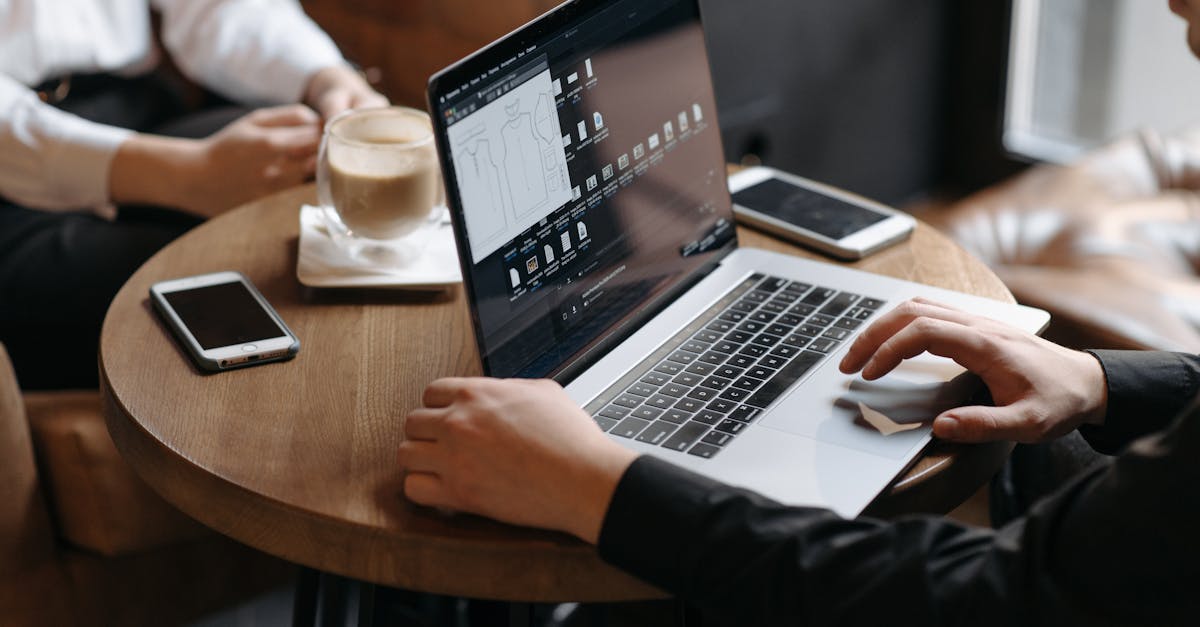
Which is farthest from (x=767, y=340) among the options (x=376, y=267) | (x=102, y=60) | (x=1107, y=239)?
(x=102, y=60)

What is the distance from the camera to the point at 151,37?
5.97 feet

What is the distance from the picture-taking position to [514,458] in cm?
75

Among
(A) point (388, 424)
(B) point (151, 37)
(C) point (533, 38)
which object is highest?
(C) point (533, 38)

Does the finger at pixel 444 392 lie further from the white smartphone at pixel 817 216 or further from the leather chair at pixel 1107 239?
the leather chair at pixel 1107 239

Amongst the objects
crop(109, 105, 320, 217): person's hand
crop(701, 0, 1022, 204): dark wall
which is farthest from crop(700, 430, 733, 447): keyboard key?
crop(701, 0, 1022, 204): dark wall

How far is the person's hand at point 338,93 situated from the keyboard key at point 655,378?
2.18 feet

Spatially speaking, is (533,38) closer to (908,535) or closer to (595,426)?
(595,426)

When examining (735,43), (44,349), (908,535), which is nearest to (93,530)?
(44,349)

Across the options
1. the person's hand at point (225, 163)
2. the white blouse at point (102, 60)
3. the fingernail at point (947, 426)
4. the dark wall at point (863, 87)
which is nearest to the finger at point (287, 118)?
the person's hand at point (225, 163)

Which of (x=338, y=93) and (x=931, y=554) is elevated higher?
(x=338, y=93)

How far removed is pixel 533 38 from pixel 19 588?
34.6 inches

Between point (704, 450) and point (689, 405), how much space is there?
0.21 feet

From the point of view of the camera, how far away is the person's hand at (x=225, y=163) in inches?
52.9

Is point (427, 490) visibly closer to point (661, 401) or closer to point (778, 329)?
point (661, 401)
